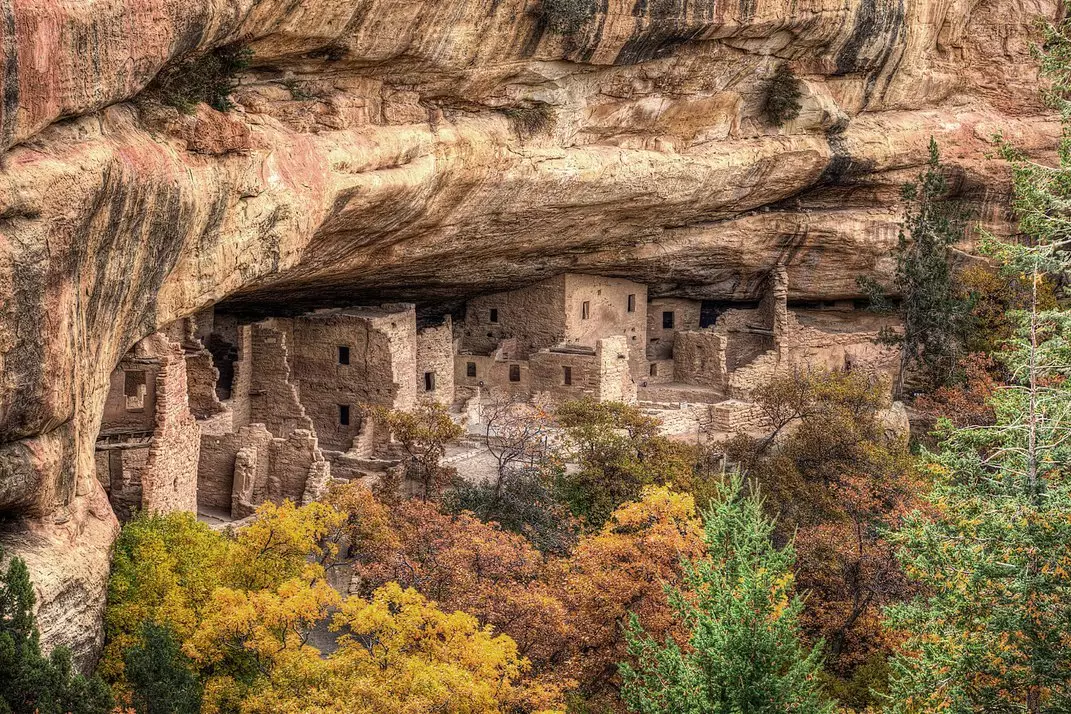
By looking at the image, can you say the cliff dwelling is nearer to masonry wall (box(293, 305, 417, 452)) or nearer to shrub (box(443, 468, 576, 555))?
masonry wall (box(293, 305, 417, 452))

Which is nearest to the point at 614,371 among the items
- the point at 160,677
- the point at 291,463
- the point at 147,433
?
the point at 291,463

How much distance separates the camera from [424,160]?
86.8ft

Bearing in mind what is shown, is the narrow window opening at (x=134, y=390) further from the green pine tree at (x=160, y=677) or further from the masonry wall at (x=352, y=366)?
the masonry wall at (x=352, y=366)

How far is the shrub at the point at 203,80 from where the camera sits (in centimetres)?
2109

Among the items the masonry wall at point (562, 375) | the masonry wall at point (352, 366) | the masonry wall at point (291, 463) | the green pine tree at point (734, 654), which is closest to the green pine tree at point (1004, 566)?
the green pine tree at point (734, 654)

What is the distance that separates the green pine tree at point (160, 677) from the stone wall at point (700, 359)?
20304 mm

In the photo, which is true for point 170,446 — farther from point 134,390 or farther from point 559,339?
point 559,339

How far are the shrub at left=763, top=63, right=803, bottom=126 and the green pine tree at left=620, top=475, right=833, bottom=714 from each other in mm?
14063

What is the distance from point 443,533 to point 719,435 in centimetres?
1093

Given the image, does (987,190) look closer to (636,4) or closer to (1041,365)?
(636,4)

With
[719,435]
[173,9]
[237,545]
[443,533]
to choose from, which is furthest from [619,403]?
[173,9]

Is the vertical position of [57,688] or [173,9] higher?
[173,9]

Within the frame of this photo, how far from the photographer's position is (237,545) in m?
22.5

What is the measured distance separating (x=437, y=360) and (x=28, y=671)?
58.0ft
